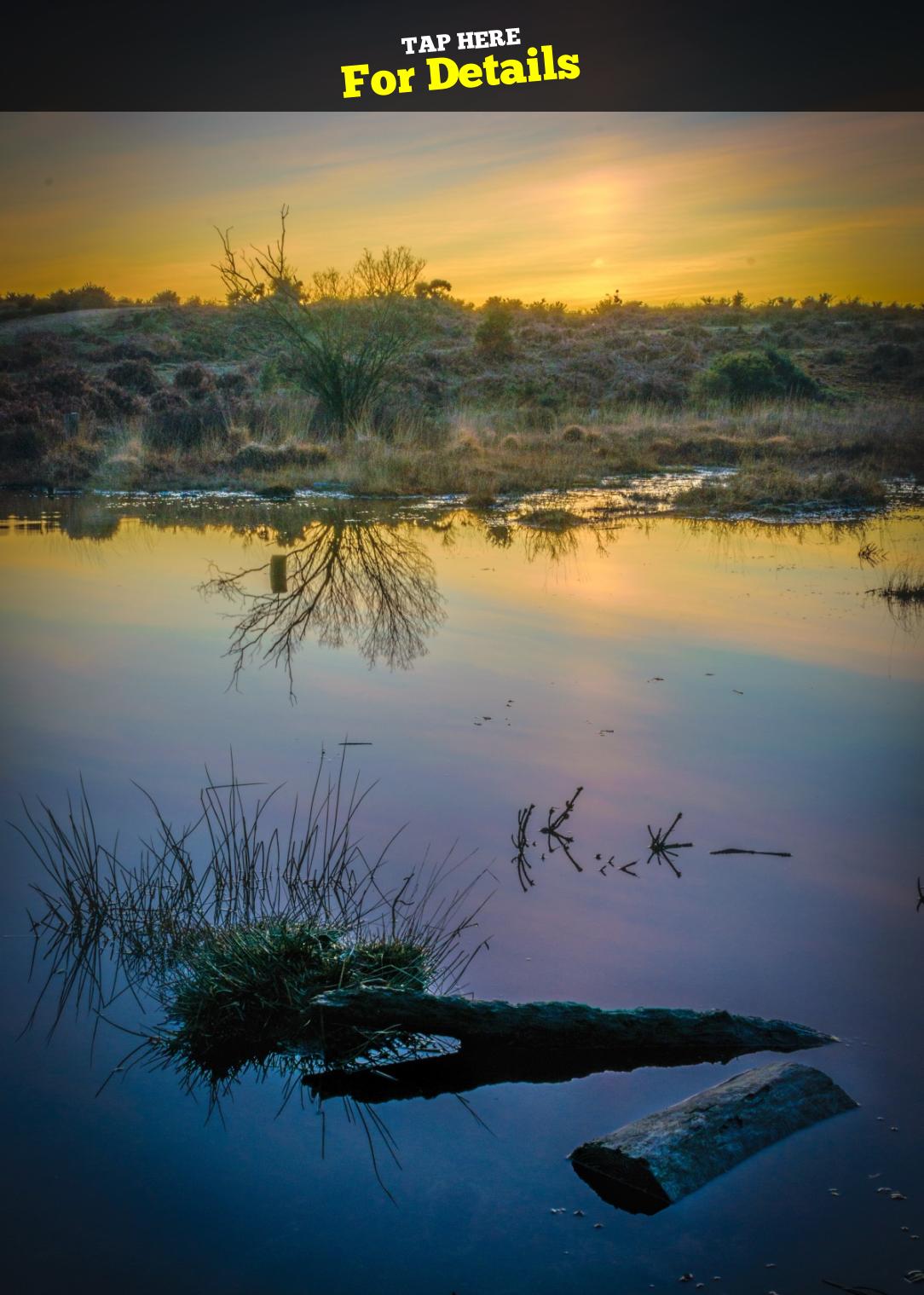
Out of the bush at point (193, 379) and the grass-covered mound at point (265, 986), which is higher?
the bush at point (193, 379)

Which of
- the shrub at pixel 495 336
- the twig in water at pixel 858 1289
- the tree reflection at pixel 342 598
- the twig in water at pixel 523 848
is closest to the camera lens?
the twig in water at pixel 858 1289

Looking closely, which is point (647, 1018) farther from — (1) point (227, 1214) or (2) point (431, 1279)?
(1) point (227, 1214)

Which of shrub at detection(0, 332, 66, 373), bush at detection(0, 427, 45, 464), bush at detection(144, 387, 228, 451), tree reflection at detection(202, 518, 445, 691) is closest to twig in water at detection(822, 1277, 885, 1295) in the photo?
tree reflection at detection(202, 518, 445, 691)

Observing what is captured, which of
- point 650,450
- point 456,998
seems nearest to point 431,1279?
point 456,998

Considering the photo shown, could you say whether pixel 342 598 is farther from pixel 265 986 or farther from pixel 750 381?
pixel 750 381

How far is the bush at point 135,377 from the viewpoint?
94.1ft

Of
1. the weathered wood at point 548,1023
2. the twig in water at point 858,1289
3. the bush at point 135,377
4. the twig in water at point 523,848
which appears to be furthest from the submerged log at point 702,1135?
the bush at point 135,377

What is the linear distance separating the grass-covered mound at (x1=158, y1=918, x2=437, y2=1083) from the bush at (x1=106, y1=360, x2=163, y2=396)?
1031 inches

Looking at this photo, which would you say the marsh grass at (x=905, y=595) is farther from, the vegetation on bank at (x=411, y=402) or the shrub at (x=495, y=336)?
the shrub at (x=495, y=336)

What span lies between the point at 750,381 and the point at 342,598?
2279 centimetres

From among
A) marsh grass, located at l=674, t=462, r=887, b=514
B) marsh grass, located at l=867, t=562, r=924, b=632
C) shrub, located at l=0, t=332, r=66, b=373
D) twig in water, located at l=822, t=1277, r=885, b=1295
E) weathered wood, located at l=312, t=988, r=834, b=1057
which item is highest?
shrub, located at l=0, t=332, r=66, b=373

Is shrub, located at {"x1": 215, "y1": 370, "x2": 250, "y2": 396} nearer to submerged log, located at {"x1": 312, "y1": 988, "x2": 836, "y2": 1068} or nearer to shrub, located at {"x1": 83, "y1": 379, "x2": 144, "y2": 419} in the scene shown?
shrub, located at {"x1": 83, "y1": 379, "x2": 144, "y2": 419}

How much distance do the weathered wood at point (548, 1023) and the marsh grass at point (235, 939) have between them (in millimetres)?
145

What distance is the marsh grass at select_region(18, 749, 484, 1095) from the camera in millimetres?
3912
